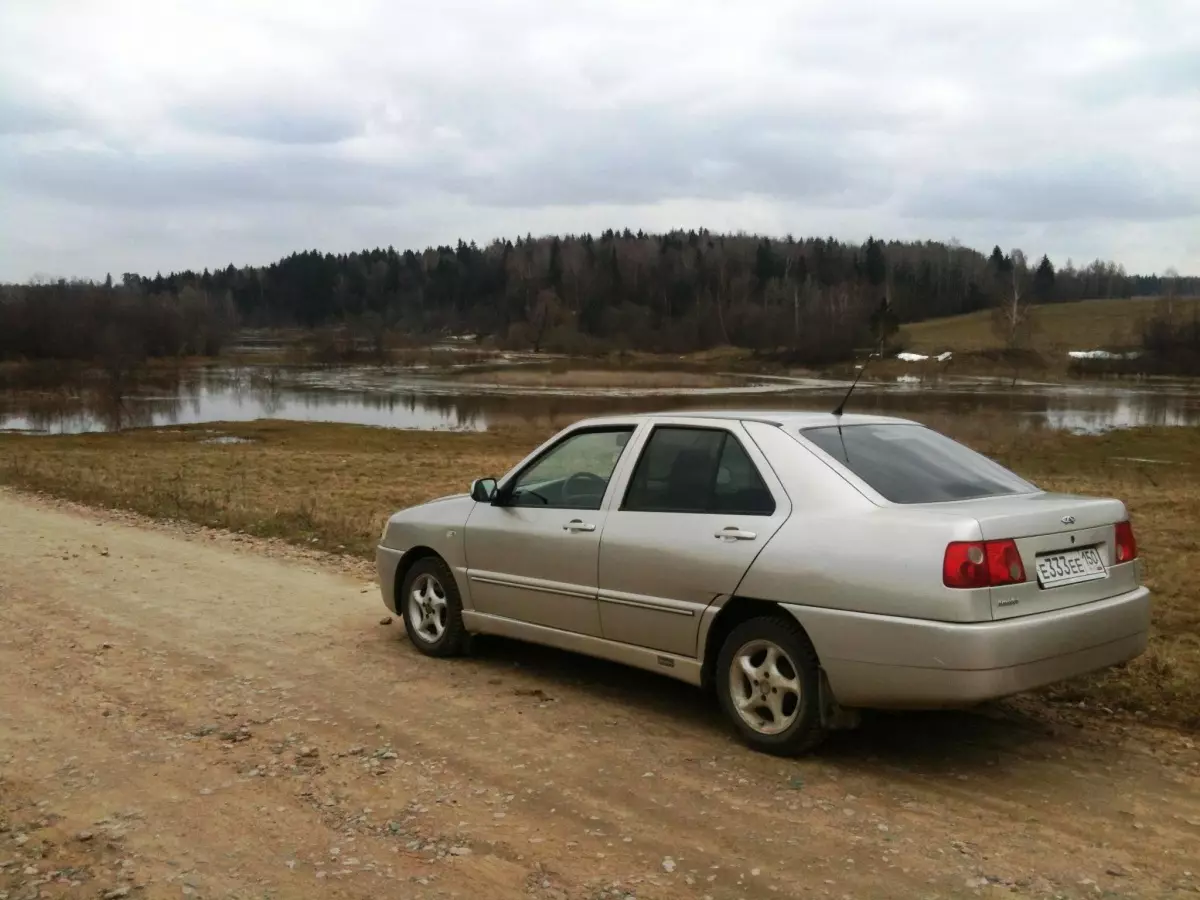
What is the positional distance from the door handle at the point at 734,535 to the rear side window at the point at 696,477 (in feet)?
0.33

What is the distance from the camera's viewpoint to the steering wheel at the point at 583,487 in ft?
19.9

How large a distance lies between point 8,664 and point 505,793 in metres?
3.83

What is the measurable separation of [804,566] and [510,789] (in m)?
1.58

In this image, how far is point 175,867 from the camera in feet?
13.0

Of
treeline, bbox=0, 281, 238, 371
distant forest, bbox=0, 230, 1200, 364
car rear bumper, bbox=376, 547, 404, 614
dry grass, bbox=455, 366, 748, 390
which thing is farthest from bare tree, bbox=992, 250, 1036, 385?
car rear bumper, bbox=376, 547, 404, 614

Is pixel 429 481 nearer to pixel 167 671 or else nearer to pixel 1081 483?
A: pixel 1081 483

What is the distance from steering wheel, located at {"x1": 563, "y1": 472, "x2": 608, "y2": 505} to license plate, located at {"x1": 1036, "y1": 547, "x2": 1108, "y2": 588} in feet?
Answer: 7.44

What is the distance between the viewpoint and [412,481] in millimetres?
18453

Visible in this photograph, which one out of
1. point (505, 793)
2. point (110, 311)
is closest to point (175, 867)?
point (505, 793)

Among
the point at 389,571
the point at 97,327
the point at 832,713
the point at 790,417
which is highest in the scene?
the point at 97,327

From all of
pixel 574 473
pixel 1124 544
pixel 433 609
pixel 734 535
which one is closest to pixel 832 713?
pixel 734 535

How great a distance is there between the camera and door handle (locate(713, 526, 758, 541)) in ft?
16.8

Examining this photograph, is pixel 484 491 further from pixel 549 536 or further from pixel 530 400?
pixel 530 400

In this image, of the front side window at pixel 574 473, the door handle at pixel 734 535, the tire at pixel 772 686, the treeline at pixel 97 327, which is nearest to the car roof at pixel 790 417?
the front side window at pixel 574 473
